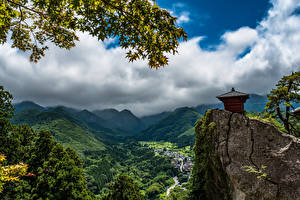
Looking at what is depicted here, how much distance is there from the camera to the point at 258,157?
900 cm

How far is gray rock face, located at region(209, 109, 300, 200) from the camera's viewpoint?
25.4 ft

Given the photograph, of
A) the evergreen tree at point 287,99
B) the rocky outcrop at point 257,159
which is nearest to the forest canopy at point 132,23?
the rocky outcrop at point 257,159

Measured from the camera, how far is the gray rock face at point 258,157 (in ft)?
25.4

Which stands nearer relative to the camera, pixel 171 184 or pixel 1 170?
pixel 1 170

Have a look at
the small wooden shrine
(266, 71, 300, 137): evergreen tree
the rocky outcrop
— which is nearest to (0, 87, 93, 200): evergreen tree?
the rocky outcrop

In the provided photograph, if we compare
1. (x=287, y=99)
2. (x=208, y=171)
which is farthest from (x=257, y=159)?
(x=287, y=99)

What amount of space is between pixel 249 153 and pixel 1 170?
1268 cm

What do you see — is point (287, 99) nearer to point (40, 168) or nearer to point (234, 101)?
point (234, 101)

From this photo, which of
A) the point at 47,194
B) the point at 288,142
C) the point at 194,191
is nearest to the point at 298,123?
the point at 288,142

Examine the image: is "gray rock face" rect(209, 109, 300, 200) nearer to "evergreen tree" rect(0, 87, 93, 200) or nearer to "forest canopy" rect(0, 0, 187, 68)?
"forest canopy" rect(0, 0, 187, 68)

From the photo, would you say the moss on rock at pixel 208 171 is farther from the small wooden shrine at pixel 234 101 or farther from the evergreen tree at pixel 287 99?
the evergreen tree at pixel 287 99

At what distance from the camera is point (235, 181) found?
916 cm

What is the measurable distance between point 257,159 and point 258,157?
0.45 ft

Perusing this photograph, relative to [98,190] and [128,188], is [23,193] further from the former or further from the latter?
[98,190]
